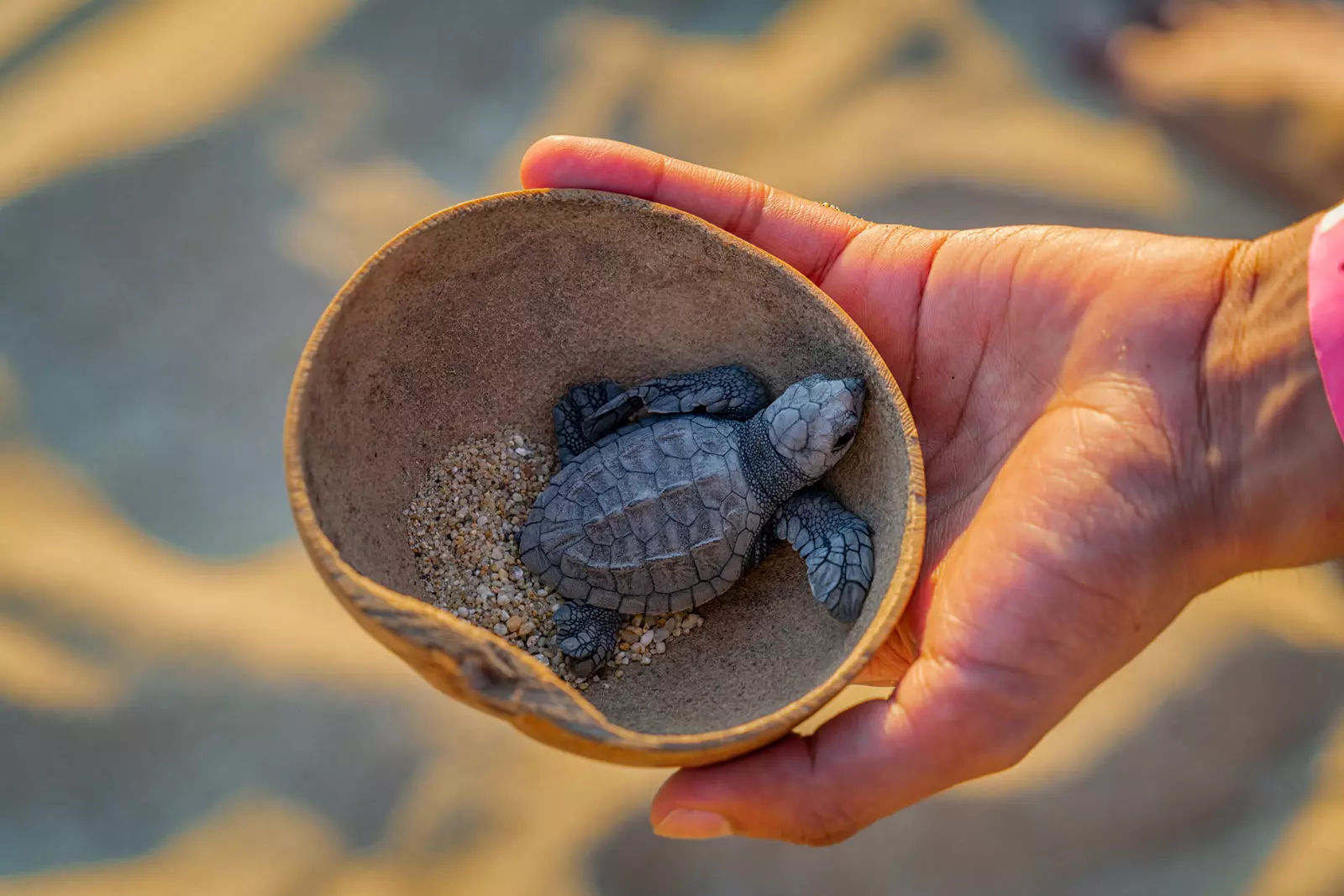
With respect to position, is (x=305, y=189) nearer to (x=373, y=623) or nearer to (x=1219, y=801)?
(x=373, y=623)

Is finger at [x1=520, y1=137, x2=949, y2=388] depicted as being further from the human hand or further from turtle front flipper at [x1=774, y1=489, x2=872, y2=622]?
turtle front flipper at [x1=774, y1=489, x2=872, y2=622]

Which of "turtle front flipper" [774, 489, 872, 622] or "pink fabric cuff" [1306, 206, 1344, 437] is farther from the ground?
"pink fabric cuff" [1306, 206, 1344, 437]

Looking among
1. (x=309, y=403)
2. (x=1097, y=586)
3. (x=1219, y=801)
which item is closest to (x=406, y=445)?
(x=309, y=403)

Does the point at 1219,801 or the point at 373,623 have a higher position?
the point at 373,623

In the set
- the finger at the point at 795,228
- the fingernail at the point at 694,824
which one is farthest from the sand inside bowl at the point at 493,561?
the finger at the point at 795,228

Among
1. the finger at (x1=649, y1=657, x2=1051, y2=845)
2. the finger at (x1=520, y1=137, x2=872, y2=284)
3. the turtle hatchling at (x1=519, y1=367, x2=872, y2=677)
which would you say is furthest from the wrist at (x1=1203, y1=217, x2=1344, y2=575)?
the finger at (x1=520, y1=137, x2=872, y2=284)

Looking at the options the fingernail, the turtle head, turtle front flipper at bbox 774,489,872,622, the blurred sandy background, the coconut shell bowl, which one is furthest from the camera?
the blurred sandy background

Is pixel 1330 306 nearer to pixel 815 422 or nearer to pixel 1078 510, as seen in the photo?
pixel 1078 510
